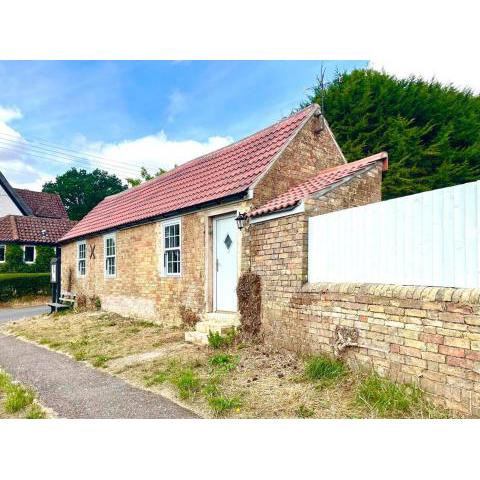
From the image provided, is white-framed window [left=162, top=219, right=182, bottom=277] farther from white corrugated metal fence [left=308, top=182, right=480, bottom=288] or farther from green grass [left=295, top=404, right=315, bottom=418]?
green grass [left=295, top=404, right=315, bottom=418]

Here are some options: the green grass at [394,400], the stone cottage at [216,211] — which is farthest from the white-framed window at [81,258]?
the green grass at [394,400]

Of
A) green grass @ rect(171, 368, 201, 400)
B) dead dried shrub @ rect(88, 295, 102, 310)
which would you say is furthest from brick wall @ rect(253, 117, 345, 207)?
dead dried shrub @ rect(88, 295, 102, 310)

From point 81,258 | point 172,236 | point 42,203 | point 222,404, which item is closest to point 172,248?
point 172,236

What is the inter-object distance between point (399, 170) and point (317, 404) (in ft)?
44.9

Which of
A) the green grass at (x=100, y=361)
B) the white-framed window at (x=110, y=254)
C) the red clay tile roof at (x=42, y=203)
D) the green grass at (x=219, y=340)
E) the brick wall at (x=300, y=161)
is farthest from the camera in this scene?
the red clay tile roof at (x=42, y=203)

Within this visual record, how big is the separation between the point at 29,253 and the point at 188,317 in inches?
827

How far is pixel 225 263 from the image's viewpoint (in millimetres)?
8625

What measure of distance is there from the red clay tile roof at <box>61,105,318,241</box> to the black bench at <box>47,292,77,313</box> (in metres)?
3.32

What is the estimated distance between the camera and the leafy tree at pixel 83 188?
1710 inches

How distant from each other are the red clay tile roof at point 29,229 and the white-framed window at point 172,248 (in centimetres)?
1693

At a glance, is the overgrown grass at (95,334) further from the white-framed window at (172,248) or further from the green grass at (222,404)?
the green grass at (222,404)

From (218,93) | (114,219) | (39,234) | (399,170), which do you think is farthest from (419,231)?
(39,234)
